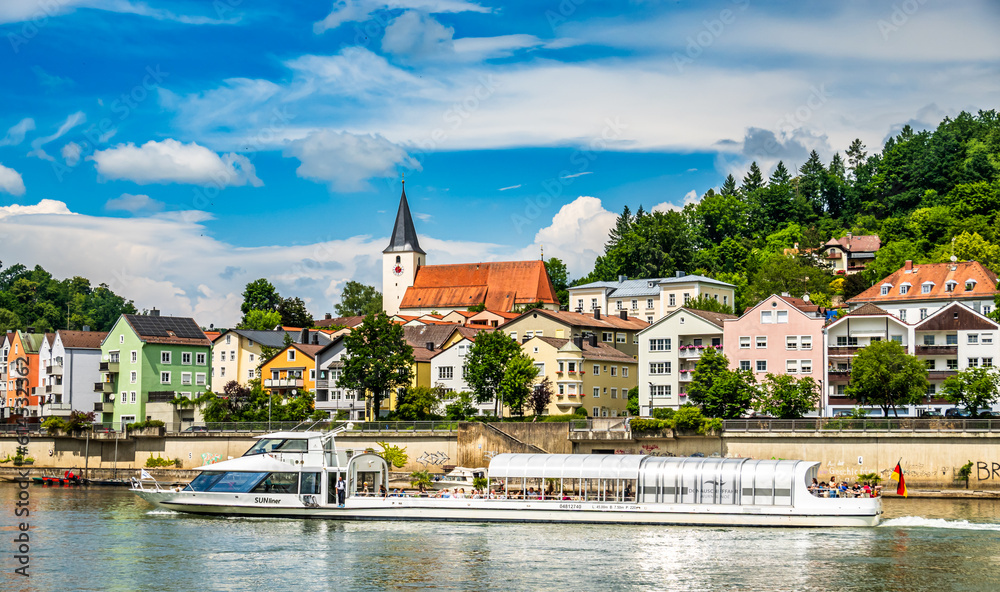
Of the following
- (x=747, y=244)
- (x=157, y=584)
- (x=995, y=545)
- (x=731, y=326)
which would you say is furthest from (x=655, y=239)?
(x=157, y=584)

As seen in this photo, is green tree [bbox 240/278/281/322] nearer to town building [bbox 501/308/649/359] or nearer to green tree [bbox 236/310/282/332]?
green tree [bbox 236/310/282/332]

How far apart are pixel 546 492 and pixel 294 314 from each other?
97.6 meters

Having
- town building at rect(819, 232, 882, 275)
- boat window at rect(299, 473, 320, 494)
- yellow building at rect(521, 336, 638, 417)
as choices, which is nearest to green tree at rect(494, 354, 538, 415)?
yellow building at rect(521, 336, 638, 417)

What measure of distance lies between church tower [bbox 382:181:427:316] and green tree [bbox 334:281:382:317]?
23339 mm

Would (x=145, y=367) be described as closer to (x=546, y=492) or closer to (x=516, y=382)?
(x=516, y=382)

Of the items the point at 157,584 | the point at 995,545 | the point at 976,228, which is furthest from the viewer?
the point at 976,228

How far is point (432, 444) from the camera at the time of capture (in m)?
76.8

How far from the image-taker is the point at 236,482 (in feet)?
183

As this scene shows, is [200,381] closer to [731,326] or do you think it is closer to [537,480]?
[731,326]

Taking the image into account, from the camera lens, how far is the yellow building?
92.2 m

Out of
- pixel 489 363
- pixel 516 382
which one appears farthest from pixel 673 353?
pixel 489 363

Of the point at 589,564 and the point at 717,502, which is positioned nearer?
the point at 589,564

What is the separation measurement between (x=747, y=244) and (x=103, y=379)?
292 ft

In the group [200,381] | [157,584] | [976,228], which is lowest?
[157,584]
